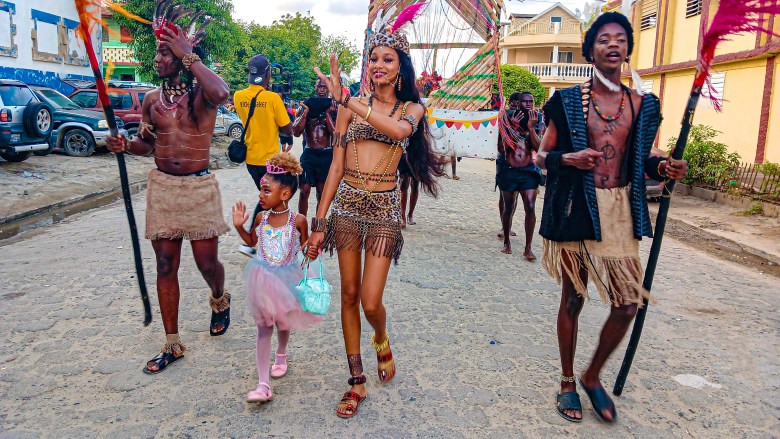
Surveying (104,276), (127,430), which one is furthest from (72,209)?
(127,430)

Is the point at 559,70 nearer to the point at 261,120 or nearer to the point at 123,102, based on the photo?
the point at 123,102

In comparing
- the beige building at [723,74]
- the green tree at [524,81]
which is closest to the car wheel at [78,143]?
the beige building at [723,74]

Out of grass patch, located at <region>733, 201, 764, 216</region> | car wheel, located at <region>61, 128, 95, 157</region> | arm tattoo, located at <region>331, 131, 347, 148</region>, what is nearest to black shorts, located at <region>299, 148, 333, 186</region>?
arm tattoo, located at <region>331, 131, 347, 148</region>

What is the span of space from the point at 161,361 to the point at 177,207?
0.98 meters

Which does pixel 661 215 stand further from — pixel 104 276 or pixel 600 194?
pixel 104 276

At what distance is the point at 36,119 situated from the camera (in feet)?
42.2

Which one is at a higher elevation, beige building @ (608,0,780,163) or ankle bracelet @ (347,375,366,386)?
beige building @ (608,0,780,163)

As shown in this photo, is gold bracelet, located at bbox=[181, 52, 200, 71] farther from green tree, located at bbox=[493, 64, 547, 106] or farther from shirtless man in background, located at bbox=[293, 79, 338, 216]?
green tree, located at bbox=[493, 64, 547, 106]

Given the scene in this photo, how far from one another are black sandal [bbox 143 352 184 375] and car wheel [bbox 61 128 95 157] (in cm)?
1360

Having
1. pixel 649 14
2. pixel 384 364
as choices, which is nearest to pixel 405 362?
pixel 384 364

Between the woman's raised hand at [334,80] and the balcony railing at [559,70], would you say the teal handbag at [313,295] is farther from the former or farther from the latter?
the balcony railing at [559,70]

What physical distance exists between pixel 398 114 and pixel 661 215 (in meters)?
1.56

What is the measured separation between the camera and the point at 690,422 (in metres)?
3.45

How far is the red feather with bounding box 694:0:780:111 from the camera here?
119 inches
